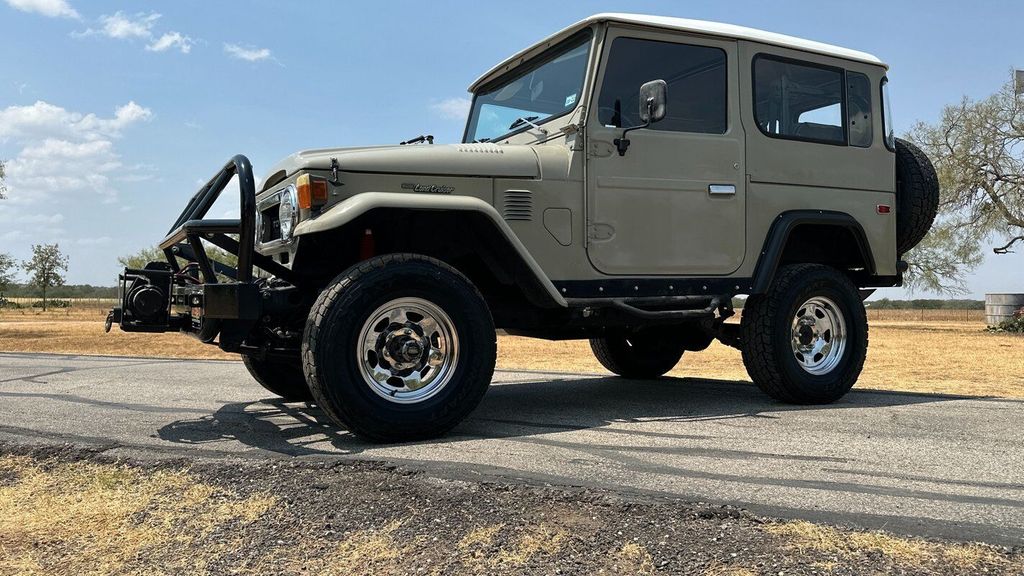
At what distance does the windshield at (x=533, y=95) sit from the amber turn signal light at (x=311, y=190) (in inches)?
74.0

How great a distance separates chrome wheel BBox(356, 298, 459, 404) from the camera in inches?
163

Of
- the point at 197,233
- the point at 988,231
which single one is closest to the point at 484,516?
the point at 197,233

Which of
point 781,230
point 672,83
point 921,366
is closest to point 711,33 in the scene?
point 672,83

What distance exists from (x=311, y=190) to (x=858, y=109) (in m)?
4.49

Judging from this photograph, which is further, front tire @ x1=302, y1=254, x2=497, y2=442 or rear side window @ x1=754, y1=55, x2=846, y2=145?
rear side window @ x1=754, y1=55, x2=846, y2=145

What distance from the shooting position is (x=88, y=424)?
4.82 m

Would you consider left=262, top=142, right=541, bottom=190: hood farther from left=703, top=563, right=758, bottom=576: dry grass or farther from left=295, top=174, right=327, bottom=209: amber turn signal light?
left=703, top=563, right=758, bottom=576: dry grass

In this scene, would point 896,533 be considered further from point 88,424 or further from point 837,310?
point 88,424

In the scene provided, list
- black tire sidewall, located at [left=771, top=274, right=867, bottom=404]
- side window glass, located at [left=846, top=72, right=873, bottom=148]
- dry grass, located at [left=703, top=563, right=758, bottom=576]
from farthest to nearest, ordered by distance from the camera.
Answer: side window glass, located at [left=846, top=72, right=873, bottom=148] < black tire sidewall, located at [left=771, top=274, right=867, bottom=404] < dry grass, located at [left=703, top=563, right=758, bottom=576]

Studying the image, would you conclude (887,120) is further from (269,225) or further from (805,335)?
(269,225)

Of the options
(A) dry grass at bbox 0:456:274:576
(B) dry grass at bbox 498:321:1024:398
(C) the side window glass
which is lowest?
(B) dry grass at bbox 498:321:1024:398

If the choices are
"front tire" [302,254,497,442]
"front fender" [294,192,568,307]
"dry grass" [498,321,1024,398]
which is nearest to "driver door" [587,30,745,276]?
"front fender" [294,192,568,307]

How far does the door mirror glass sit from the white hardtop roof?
0.68 m

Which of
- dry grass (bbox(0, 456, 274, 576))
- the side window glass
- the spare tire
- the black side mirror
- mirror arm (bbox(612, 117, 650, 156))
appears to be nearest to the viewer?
dry grass (bbox(0, 456, 274, 576))
